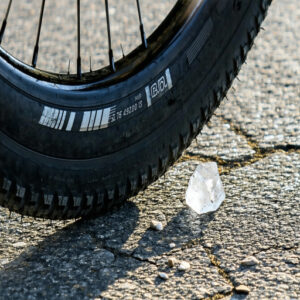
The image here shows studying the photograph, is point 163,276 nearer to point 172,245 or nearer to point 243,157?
point 172,245

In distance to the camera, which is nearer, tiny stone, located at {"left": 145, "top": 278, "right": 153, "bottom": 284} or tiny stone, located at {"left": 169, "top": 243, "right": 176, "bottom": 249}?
tiny stone, located at {"left": 145, "top": 278, "right": 153, "bottom": 284}

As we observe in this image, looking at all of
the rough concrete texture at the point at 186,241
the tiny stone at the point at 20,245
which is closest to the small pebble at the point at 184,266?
the rough concrete texture at the point at 186,241

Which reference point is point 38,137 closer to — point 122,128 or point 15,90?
point 15,90

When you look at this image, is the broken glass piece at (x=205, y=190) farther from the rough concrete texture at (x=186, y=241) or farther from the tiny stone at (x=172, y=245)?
the tiny stone at (x=172, y=245)

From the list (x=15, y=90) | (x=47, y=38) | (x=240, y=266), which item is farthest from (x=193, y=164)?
(x=47, y=38)

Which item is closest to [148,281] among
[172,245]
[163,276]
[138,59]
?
[163,276]

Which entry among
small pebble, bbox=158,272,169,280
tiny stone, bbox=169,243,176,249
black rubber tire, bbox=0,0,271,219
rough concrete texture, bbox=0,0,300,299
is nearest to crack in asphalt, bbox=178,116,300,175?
rough concrete texture, bbox=0,0,300,299

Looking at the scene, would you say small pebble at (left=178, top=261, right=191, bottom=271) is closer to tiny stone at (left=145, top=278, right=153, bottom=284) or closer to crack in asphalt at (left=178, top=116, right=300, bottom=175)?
tiny stone at (left=145, top=278, right=153, bottom=284)
